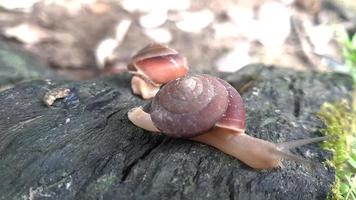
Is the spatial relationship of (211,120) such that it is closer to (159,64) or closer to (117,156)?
(117,156)

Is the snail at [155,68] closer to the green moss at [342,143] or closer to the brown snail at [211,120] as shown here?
the brown snail at [211,120]

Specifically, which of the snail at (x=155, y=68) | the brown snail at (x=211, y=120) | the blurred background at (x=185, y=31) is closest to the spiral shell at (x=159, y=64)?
the snail at (x=155, y=68)

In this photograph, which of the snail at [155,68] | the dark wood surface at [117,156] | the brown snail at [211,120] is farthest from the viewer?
the snail at [155,68]

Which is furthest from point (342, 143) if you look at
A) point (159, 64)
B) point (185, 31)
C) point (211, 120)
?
point (185, 31)

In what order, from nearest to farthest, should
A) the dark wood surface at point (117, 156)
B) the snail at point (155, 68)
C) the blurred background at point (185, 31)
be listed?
the dark wood surface at point (117, 156) → the snail at point (155, 68) → the blurred background at point (185, 31)

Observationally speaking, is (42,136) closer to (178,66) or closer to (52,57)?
(178,66)

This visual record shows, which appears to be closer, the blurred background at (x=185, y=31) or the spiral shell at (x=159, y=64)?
the spiral shell at (x=159, y=64)

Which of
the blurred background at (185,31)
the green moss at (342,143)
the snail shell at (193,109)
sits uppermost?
the snail shell at (193,109)
